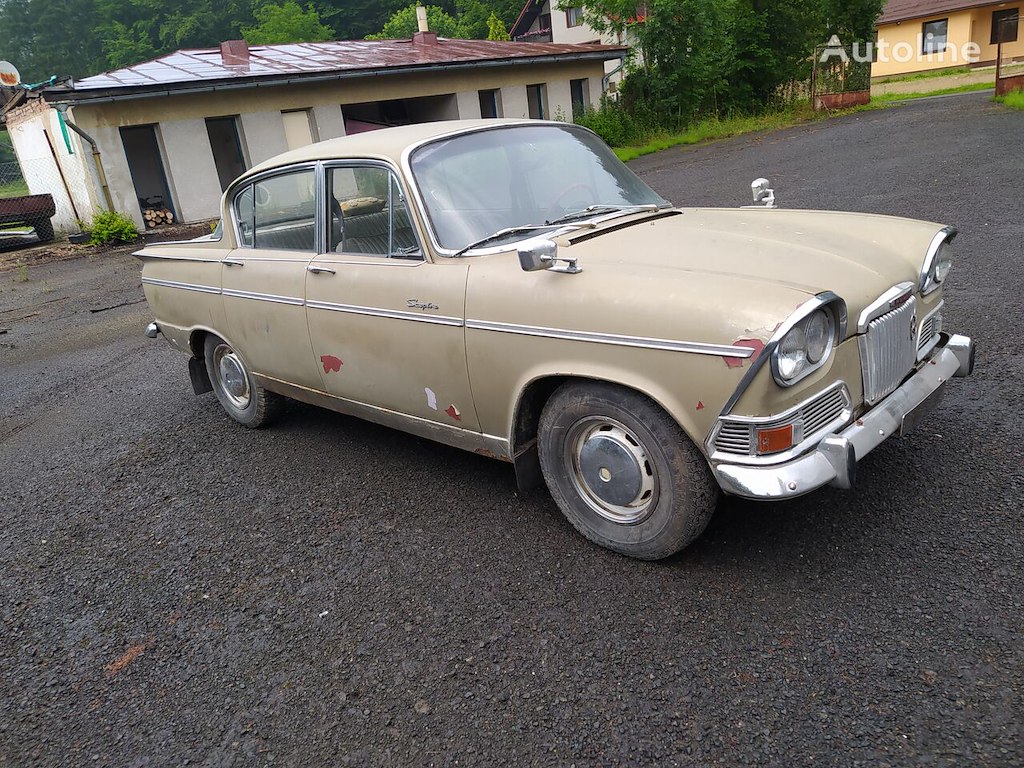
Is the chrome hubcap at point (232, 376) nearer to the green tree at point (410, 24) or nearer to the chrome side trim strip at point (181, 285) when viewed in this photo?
the chrome side trim strip at point (181, 285)

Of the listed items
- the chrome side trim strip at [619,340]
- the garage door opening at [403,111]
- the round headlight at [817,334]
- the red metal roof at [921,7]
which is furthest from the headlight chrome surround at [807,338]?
the red metal roof at [921,7]

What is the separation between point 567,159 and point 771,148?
1487 centimetres

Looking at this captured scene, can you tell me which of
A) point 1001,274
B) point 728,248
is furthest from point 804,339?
point 1001,274

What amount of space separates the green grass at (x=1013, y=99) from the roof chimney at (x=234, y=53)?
18809 millimetres

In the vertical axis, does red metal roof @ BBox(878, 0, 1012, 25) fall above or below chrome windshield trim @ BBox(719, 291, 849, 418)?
above

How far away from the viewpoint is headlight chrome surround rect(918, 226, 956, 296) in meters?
3.22

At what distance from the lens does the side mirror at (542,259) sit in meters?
2.85

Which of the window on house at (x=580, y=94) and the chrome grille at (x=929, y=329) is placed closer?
the chrome grille at (x=929, y=329)

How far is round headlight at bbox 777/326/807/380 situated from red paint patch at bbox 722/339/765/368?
8cm

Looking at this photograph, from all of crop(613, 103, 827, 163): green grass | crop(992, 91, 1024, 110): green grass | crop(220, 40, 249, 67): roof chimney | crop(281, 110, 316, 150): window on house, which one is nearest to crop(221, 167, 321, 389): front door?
crop(281, 110, 316, 150): window on house

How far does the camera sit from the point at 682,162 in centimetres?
1756

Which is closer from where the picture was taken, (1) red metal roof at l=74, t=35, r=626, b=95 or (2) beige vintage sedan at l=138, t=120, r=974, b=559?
(2) beige vintage sedan at l=138, t=120, r=974, b=559

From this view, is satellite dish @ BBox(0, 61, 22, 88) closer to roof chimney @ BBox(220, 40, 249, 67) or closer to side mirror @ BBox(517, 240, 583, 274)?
roof chimney @ BBox(220, 40, 249, 67)

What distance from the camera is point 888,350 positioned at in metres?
2.98
